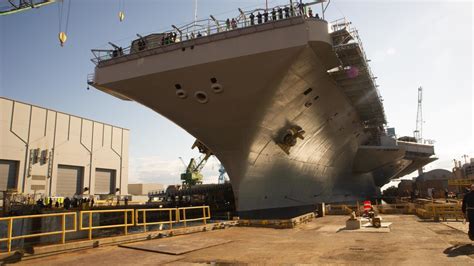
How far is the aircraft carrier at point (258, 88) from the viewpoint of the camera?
15.3m

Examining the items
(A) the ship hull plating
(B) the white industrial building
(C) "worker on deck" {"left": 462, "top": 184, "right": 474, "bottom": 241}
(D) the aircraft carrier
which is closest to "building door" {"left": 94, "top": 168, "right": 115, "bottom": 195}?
(B) the white industrial building

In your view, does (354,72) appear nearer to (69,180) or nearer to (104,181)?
(69,180)

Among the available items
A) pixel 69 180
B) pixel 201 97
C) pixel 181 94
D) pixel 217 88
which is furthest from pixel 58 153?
pixel 217 88

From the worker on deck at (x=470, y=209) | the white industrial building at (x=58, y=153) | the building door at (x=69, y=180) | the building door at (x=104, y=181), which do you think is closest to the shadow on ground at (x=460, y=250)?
the worker on deck at (x=470, y=209)

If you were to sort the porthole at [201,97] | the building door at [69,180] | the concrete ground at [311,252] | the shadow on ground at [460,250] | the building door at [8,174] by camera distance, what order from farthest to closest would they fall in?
the building door at [69,180]
the building door at [8,174]
the porthole at [201,97]
the shadow on ground at [460,250]
the concrete ground at [311,252]

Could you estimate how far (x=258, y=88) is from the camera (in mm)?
16594

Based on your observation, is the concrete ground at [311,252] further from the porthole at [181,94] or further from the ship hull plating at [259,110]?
the porthole at [181,94]

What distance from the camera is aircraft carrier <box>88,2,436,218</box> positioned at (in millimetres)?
15281

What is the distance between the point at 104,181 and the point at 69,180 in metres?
6.97

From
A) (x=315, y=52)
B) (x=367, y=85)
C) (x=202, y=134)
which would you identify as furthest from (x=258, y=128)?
(x=367, y=85)

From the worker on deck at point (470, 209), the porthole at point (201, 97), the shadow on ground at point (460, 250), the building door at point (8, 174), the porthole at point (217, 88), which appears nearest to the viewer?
the shadow on ground at point (460, 250)

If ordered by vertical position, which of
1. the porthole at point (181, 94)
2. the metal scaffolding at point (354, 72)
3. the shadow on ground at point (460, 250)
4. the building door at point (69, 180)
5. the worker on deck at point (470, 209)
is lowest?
the shadow on ground at point (460, 250)

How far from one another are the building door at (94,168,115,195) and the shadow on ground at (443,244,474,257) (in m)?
55.7

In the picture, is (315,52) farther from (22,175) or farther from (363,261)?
(22,175)
